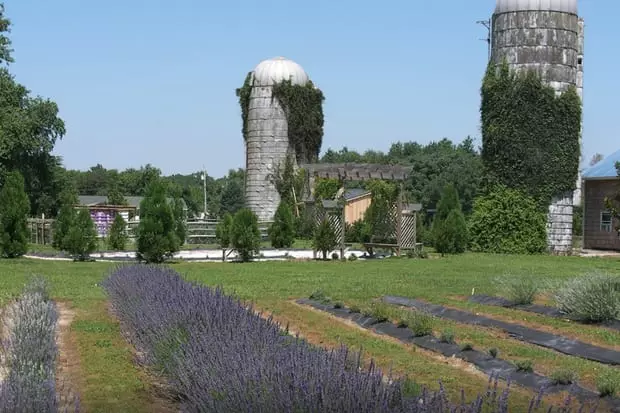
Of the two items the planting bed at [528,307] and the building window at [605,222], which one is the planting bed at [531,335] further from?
the building window at [605,222]

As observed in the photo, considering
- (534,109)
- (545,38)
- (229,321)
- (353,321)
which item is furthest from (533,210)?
(229,321)

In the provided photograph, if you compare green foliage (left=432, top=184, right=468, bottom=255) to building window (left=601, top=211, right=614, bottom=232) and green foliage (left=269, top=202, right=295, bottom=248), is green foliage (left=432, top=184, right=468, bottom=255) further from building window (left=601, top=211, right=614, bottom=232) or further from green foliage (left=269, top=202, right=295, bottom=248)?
building window (left=601, top=211, right=614, bottom=232)

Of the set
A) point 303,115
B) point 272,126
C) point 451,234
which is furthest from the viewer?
point 303,115

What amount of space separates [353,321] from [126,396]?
4.66 metres

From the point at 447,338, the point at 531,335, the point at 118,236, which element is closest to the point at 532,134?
the point at 118,236

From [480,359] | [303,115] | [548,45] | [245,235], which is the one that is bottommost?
[480,359]

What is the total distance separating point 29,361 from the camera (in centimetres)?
595

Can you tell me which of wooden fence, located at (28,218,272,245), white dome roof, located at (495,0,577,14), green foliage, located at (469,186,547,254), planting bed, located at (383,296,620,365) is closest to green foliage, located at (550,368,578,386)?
planting bed, located at (383,296,620,365)

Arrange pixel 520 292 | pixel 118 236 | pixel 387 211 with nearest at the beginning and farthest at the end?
pixel 520 292 < pixel 387 211 < pixel 118 236

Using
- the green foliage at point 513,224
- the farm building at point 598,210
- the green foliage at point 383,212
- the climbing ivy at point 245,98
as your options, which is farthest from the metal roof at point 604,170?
the climbing ivy at point 245,98

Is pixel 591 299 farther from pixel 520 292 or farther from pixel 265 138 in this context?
pixel 265 138

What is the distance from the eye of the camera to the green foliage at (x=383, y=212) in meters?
24.8

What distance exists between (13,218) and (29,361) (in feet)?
54.4

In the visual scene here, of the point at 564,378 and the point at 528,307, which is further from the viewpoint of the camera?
the point at 528,307
